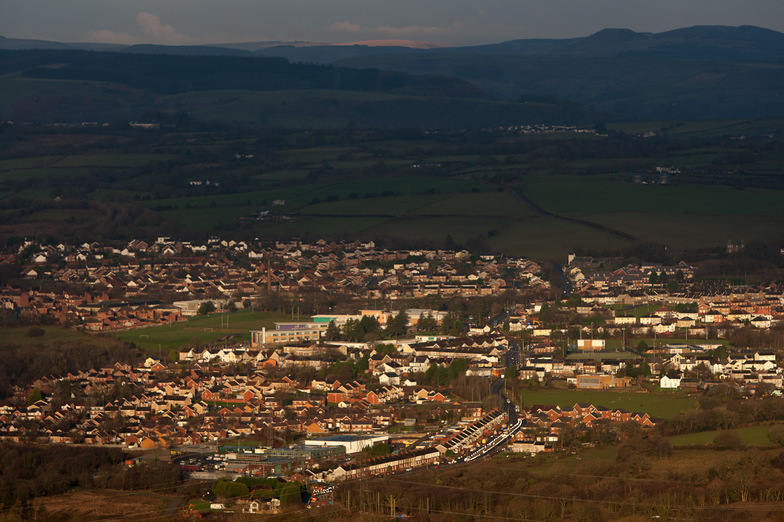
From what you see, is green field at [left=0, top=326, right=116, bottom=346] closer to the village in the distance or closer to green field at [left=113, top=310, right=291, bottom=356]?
the village in the distance

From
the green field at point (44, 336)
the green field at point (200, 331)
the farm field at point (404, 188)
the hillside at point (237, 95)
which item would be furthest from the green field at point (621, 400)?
the hillside at point (237, 95)

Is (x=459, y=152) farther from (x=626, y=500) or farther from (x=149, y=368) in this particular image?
(x=626, y=500)

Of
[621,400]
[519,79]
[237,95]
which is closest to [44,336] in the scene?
[621,400]

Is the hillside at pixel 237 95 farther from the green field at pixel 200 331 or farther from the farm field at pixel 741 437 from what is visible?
the farm field at pixel 741 437

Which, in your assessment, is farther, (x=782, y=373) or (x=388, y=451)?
(x=782, y=373)

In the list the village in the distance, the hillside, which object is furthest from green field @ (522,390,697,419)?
the hillside

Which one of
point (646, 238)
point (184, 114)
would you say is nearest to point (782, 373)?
point (646, 238)

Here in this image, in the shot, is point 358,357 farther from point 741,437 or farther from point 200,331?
point 741,437
